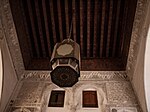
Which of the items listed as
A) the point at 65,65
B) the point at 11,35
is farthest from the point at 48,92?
the point at 65,65

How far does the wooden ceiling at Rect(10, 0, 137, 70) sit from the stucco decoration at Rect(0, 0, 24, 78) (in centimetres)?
5

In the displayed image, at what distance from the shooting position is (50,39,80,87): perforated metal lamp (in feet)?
6.48

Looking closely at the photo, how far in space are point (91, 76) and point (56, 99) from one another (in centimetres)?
47

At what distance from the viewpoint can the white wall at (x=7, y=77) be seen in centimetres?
243

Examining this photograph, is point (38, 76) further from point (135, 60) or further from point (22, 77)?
point (135, 60)

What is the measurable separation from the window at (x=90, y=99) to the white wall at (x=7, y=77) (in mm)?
710

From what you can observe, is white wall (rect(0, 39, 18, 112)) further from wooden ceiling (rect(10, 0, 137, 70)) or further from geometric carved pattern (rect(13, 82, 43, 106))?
wooden ceiling (rect(10, 0, 137, 70))

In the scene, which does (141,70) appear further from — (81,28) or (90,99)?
(81,28)

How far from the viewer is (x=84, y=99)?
264cm

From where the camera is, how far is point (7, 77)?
2.53 metres

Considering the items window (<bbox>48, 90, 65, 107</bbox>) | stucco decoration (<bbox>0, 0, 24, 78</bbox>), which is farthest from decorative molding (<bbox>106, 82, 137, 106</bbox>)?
stucco decoration (<bbox>0, 0, 24, 78</bbox>)

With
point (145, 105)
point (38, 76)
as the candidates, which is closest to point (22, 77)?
point (38, 76)

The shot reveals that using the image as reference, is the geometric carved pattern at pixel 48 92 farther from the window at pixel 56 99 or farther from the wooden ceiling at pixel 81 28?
the wooden ceiling at pixel 81 28

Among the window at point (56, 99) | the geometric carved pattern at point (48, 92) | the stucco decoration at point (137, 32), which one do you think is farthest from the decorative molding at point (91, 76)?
the window at point (56, 99)
